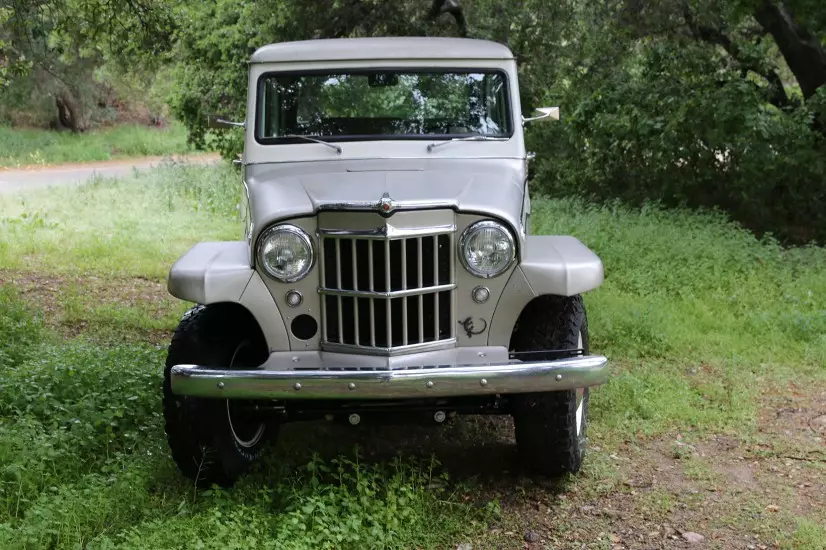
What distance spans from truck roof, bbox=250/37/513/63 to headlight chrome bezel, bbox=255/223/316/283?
149cm

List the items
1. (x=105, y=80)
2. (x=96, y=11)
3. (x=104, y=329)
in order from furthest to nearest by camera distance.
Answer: (x=105, y=80) < (x=96, y=11) < (x=104, y=329)

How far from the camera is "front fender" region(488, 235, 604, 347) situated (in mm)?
4129

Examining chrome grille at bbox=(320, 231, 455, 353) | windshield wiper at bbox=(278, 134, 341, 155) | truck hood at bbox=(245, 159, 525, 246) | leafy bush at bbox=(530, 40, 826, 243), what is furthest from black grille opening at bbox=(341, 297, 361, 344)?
leafy bush at bbox=(530, 40, 826, 243)

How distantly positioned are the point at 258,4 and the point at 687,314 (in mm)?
7861

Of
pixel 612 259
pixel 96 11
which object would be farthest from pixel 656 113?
pixel 96 11

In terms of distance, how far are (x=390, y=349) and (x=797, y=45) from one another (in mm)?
8954

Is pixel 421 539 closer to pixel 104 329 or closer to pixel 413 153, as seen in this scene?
pixel 413 153

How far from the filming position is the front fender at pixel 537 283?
4.13 m

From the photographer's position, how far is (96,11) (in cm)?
868

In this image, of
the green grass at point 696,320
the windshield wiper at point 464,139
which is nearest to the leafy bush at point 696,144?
the green grass at point 696,320

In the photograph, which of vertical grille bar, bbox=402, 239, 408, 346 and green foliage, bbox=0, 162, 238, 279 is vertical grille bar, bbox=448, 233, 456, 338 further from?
green foliage, bbox=0, 162, 238, 279

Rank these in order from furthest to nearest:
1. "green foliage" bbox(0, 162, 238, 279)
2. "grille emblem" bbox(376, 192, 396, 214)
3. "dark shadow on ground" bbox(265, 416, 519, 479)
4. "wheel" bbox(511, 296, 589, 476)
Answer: "green foliage" bbox(0, 162, 238, 279), "dark shadow on ground" bbox(265, 416, 519, 479), "wheel" bbox(511, 296, 589, 476), "grille emblem" bbox(376, 192, 396, 214)

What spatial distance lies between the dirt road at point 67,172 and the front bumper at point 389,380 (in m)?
12.9

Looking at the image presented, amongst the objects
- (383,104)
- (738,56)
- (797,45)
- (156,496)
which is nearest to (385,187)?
(383,104)
